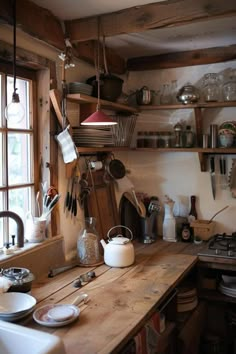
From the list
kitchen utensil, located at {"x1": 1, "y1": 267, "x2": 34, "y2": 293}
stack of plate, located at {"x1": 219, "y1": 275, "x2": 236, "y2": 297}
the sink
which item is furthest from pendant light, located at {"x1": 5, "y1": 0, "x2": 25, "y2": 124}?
stack of plate, located at {"x1": 219, "y1": 275, "x2": 236, "y2": 297}

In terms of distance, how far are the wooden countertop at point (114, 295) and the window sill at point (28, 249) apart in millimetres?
170

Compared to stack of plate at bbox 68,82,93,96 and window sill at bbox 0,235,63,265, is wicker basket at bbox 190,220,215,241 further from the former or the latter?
stack of plate at bbox 68,82,93,96

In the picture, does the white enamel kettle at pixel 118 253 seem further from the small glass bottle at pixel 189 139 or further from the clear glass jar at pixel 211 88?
the clear glass jar at pixel 211 88

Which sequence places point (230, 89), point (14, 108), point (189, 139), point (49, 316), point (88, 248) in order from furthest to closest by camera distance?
point (189, 139) → point (230, 89) → point (88, 248) → point (14, 108) → point (49, 316)

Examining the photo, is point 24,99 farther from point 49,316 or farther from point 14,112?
point 49,316

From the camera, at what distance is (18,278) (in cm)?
175

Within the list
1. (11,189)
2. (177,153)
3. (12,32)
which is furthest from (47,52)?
(177,153)

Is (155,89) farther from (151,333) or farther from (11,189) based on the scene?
(151,333)

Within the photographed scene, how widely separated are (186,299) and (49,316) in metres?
1.17

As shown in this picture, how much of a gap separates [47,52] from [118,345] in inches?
62.6

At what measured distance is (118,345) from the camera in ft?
4.56

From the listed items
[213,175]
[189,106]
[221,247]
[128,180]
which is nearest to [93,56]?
[189,106]

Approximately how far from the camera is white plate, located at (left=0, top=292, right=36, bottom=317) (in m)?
1.58

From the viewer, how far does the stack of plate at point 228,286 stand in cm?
252
